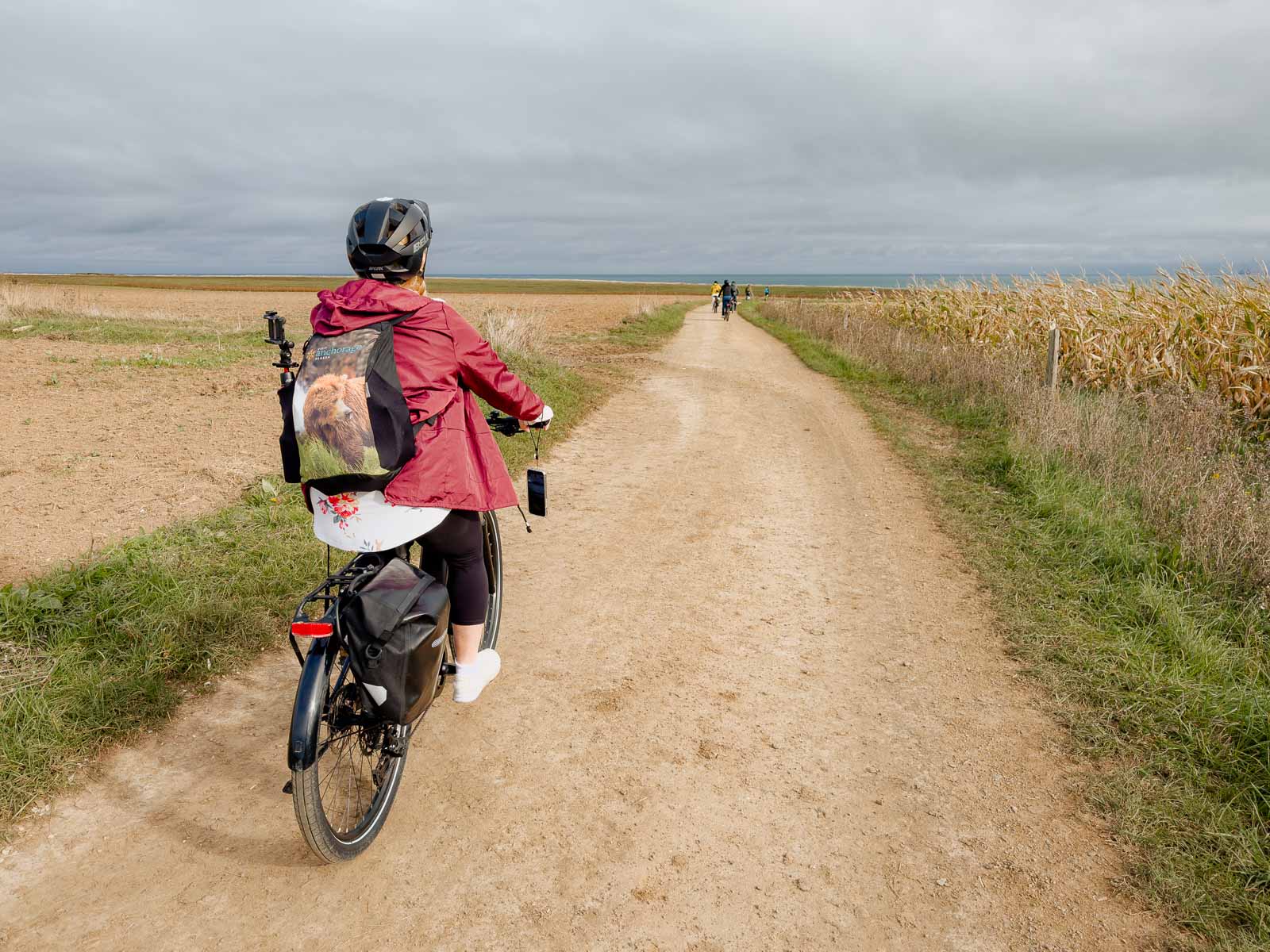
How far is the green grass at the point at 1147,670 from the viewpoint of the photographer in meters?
2.76

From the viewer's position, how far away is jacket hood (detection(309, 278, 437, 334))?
97.7 inches

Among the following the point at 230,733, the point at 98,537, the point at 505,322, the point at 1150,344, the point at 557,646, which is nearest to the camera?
the point at 230,733

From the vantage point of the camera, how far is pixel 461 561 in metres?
2.94

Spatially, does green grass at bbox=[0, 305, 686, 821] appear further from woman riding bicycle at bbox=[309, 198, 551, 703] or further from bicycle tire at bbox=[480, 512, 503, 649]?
woman riding bicycle at bbox=[309, 198, 551, 703]

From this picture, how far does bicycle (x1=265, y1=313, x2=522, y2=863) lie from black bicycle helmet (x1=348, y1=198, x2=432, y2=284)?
512mm

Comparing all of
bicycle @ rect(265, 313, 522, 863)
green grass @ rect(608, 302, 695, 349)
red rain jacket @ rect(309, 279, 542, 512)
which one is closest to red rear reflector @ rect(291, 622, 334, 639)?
bicycle @ rect(265, 313, 522, 863)

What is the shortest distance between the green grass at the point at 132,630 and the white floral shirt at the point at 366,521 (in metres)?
1.64

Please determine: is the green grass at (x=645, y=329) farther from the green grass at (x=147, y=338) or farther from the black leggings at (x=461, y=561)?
the black leggings at (x=461, y=561)

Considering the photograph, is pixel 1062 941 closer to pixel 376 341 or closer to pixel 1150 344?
→ pixel 376 341

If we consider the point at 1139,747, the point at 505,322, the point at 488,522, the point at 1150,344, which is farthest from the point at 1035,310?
the point at 488,522

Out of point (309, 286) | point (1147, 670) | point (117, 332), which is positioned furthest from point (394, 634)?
point (309, 286)

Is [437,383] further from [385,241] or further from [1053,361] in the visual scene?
[1053,361]

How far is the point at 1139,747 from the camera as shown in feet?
11.4

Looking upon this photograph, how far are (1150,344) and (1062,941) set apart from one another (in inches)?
413
